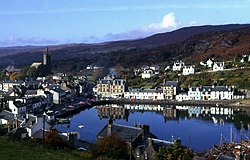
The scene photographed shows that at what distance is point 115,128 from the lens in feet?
53.0

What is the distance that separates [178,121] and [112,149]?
1568cm

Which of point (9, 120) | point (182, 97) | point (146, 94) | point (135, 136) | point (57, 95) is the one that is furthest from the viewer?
point (146, 94)

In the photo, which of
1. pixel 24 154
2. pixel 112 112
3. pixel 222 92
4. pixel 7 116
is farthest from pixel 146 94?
pixel 24 154

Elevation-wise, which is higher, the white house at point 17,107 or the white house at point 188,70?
the white house at point 188,70

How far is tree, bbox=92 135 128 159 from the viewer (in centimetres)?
1216

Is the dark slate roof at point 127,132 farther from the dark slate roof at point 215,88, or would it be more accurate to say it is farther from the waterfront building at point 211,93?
the dark slate roof at point 215,88

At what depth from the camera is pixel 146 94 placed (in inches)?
1609

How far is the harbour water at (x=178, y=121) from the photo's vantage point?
21.3 metres

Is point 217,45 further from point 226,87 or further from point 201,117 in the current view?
point 201,117

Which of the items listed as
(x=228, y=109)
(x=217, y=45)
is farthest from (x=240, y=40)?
(x=228, y=109)

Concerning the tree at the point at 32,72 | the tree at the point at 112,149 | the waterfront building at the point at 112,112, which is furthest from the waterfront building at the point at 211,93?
the tree at the point at 112,149

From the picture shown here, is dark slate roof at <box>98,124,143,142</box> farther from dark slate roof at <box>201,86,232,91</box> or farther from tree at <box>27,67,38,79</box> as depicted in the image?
tree at <box>27,67,38,79</box>

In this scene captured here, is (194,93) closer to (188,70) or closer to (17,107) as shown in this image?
(188,70)

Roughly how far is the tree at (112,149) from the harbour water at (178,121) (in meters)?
6.51
